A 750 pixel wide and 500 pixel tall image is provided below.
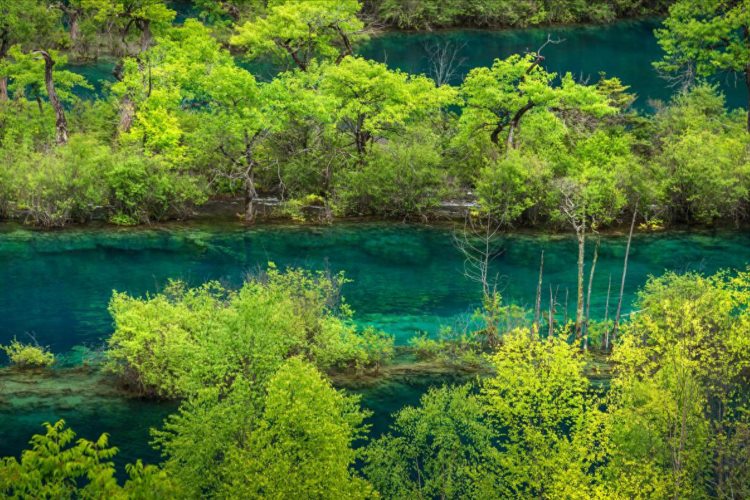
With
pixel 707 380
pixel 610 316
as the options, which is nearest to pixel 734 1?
pixel 610 316

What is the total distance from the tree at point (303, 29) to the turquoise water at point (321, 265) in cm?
1418

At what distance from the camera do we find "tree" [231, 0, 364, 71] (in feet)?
217

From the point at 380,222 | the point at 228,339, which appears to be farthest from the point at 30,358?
the point at 380,222

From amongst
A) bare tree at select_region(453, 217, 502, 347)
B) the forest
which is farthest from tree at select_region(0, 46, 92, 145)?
bare tree at select_region(453, 217, 502, 347)

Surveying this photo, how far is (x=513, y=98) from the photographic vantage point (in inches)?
2436

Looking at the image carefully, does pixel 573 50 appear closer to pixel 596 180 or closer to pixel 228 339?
pixel 596 180

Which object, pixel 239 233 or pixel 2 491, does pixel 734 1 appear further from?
pixel 2 491

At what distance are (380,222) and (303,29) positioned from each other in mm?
14567

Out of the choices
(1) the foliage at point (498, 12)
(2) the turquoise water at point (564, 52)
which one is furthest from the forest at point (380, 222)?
(1) the foliage at point (498, 12)

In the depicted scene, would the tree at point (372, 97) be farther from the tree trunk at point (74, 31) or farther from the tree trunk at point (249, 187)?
the tree trunk at point (74, 31)

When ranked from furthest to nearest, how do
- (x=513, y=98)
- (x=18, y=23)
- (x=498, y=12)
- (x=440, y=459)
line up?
1. (x=498, y=12)
2. (x=18, y=23)
3. (x=513, y=98)
4. (x=440, y=459)

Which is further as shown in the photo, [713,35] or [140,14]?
[140,14]

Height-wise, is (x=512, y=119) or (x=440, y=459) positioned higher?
(x=512, y=119)

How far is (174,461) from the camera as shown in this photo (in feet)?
92.9
